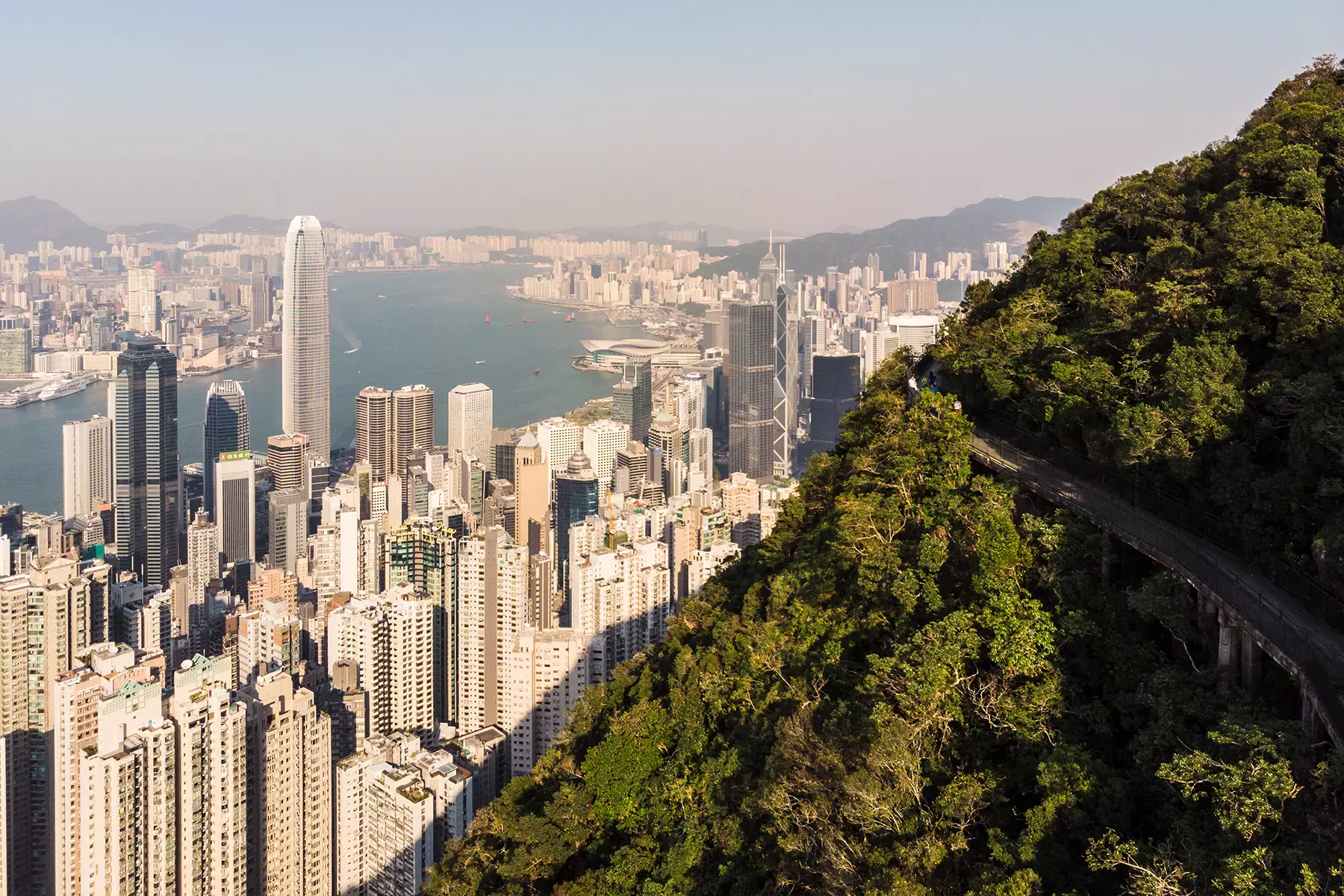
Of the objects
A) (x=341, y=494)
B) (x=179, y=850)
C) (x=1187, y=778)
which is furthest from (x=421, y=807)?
(x=341, y=494)

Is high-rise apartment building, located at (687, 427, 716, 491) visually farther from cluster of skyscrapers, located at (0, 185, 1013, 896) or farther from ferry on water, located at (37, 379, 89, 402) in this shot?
ferry on water, located at (37, 379, 89, 402)

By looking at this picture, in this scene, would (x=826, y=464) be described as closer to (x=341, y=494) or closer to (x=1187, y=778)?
(x=1187, y=778)

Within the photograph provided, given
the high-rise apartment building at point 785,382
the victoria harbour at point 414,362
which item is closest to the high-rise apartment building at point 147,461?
the victoria harbour at point 414,362

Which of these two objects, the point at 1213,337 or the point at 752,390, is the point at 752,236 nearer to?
the point at 752,390

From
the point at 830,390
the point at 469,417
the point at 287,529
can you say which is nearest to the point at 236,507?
the point at 287,529

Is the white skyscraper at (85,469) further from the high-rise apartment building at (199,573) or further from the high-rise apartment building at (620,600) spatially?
the high-rise apartment building at (620,600)

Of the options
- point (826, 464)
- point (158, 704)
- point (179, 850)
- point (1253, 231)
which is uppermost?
point (1253, 231)
